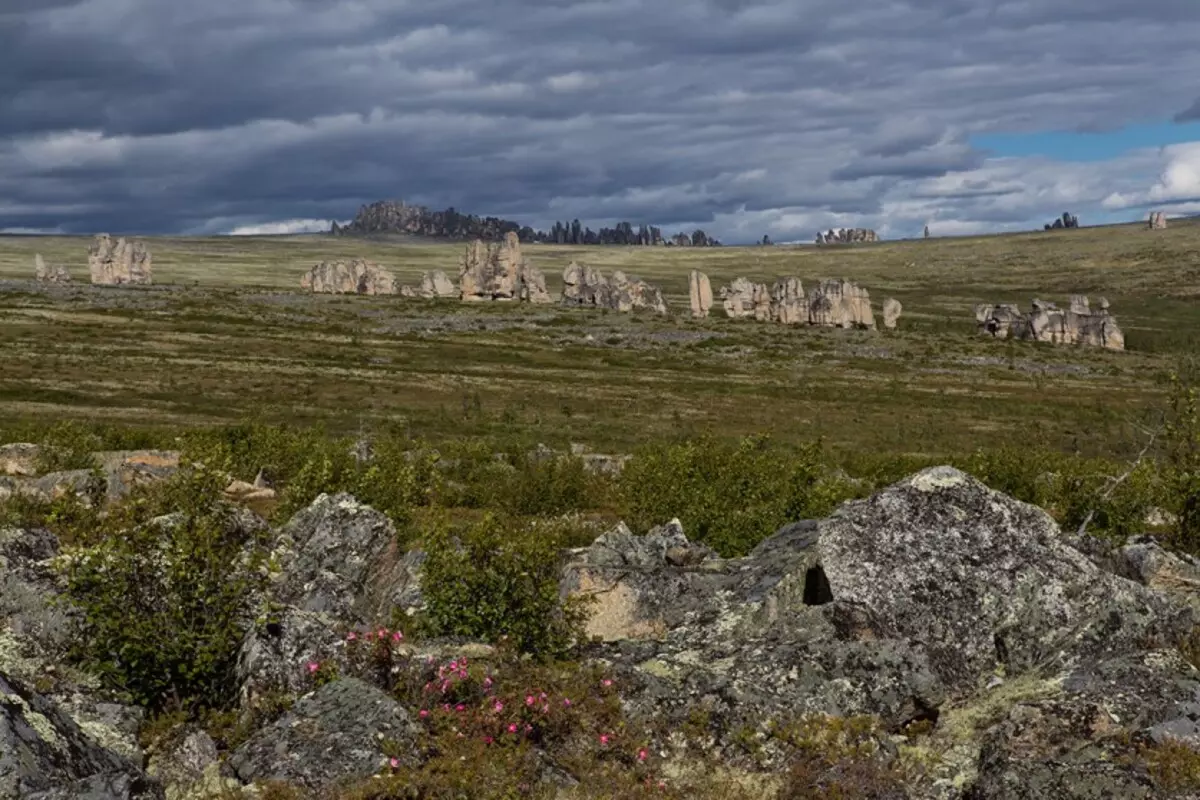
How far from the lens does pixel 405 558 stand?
16.9m

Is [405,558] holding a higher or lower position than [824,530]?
lower

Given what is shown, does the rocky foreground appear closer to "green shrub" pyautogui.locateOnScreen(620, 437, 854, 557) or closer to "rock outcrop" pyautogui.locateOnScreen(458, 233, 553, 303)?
"green shrub" pyautogui.locateOnScreen(620, 437, 854, 557)

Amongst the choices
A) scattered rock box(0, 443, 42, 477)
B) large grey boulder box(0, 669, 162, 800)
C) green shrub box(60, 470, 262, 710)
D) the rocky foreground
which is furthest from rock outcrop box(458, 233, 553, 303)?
large grey boulder box(0, 669, 162, 800)

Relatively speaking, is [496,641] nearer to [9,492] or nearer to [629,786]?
[629,786]

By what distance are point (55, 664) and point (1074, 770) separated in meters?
10.1

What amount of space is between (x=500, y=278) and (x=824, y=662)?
621ft

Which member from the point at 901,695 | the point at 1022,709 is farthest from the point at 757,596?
the point at 1022,709

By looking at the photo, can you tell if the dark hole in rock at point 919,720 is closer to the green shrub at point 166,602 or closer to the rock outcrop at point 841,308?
the green shrub at point 166,602

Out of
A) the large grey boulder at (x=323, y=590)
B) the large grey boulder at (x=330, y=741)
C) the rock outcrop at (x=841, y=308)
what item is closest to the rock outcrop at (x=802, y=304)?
the rock outcrop at (x=841, y=308)

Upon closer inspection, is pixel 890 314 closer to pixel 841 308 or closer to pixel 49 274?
pixel 841 308

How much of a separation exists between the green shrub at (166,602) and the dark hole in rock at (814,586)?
21.9ft

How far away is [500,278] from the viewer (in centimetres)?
19725

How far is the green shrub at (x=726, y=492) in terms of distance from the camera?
23016mm

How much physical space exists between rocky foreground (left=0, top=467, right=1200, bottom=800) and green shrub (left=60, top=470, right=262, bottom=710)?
507 millimetres
